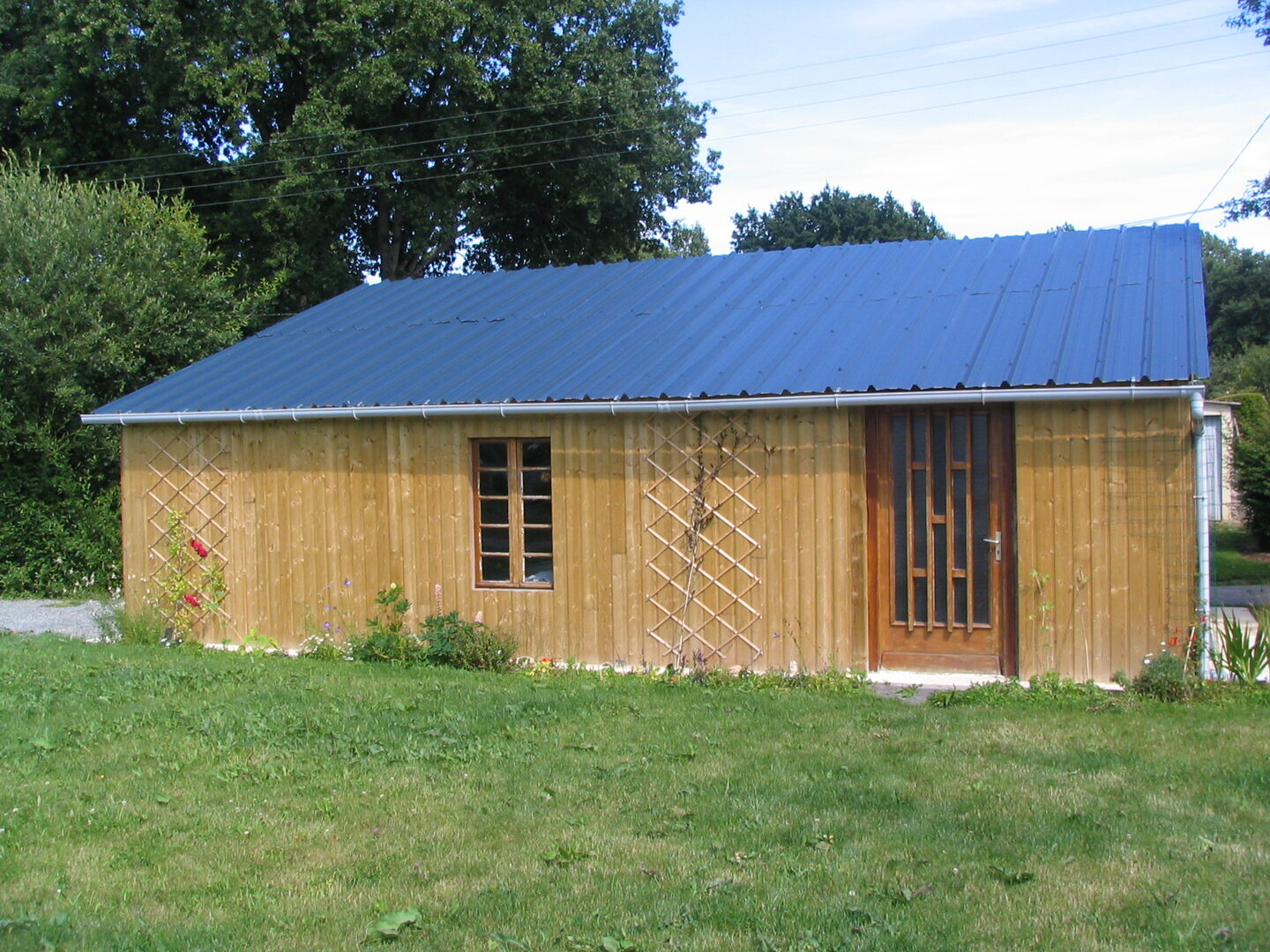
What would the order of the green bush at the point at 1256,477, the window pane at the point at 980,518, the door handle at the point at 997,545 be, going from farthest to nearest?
1. the green bush at the point at 1256,477
2. the window pane at the point at 980,518
3. the door handle at the point at 997,545

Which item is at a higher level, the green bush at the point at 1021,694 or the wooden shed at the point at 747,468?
the wooden shed at the point at 747,468

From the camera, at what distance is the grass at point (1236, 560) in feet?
53.4

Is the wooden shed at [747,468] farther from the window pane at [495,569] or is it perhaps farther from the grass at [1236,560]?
the grass at [1236,560]

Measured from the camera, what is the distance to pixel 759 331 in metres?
11.7

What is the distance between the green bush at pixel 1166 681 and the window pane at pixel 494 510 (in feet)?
18.7

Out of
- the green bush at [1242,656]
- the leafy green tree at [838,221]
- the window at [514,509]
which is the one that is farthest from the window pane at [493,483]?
the leafy green tree at [838,221]

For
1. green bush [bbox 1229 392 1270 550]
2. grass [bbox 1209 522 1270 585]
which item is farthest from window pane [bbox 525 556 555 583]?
green bush [bbox 1229 392 1270 550]

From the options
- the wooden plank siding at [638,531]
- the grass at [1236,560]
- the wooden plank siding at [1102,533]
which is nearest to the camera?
the wooden plank siding at [1102,533]

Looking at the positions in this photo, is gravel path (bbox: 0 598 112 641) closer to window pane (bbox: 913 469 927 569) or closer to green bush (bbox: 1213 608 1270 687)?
window pane (bbox: 913 469 927 569)

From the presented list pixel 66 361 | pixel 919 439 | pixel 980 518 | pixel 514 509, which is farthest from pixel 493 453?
pixel 66 361

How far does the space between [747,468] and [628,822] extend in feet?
16.1

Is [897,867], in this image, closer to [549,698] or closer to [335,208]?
[549,698]

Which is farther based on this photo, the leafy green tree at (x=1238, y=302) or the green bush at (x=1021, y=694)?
the leafy green tree at (x=1238, y=302)

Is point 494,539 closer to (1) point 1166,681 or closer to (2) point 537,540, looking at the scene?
(2) point 537,540
